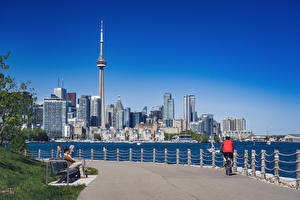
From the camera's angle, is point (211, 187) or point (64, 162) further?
point (64, 162)

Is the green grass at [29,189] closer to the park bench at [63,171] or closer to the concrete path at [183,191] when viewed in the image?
the concrete path at [183,191]

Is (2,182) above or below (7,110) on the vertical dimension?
below

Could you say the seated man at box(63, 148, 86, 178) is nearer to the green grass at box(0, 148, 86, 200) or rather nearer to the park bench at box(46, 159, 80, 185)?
the park bench at box(46, 159, 80, 185)

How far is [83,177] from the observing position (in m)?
17.8

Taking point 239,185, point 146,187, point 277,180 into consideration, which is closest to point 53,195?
A: point 146,187

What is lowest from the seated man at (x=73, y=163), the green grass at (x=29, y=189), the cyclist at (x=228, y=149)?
the green grass at (x=29, y=189)

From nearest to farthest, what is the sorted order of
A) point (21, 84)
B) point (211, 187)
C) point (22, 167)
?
point (211, 187) → point (22, 167) → point (21, 84)

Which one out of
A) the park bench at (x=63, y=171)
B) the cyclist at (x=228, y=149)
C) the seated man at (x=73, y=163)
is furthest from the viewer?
the cyclist at (x=228, y=149)

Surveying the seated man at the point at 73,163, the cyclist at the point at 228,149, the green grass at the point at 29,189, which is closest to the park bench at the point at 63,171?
the seated man at the point at 73,163

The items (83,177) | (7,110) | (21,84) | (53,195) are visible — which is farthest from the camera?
(21,84)

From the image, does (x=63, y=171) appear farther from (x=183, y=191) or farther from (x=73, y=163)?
(x=183, y=191)

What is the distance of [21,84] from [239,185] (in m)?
26.6

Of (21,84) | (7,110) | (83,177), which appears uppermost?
(21,84)

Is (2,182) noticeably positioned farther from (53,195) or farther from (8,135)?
(8,135)
